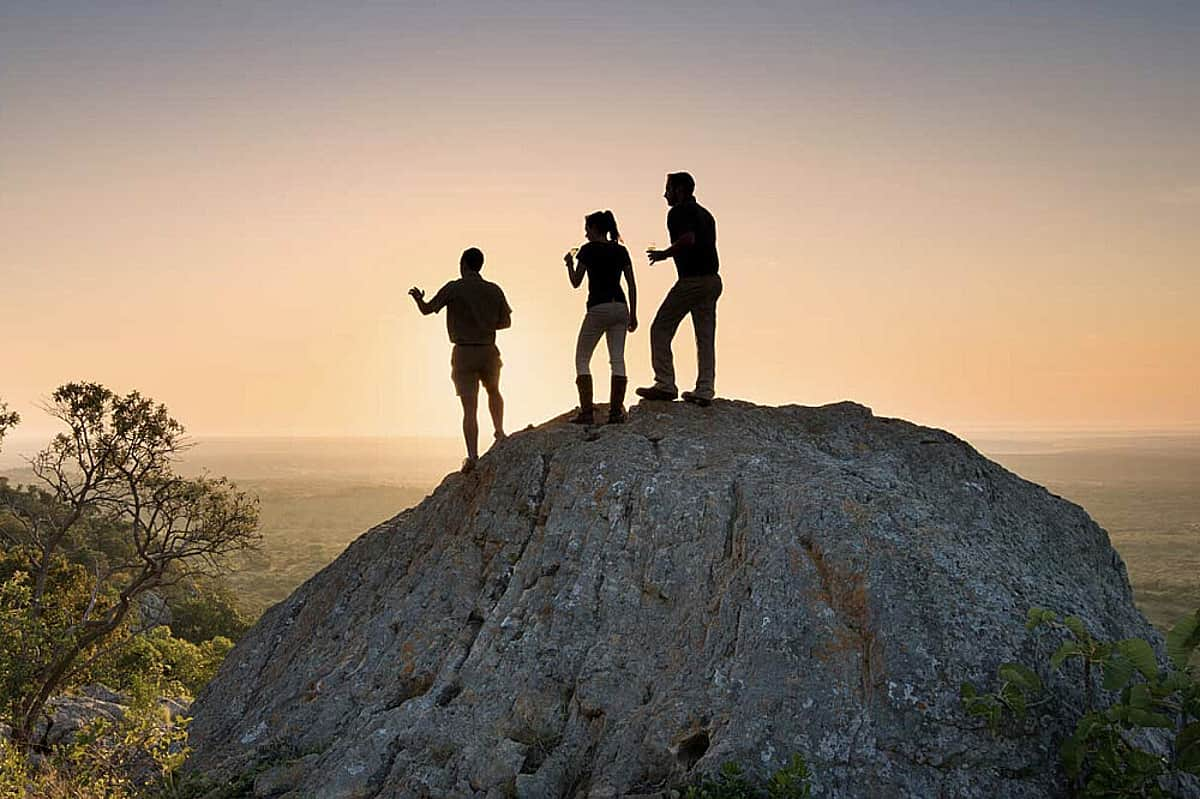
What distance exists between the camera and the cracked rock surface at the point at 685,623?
22.1 feet

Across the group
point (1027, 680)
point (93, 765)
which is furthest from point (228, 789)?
point (1027, 680)

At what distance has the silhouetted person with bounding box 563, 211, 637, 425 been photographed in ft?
35.7

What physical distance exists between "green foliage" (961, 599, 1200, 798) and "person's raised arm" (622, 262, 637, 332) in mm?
6044

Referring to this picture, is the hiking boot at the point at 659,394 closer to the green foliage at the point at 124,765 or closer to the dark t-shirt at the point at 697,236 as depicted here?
the dark t-shirt at the point at 697,236

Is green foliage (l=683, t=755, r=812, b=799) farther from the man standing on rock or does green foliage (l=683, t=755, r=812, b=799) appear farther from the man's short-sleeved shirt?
the man's short-sleeved shirt

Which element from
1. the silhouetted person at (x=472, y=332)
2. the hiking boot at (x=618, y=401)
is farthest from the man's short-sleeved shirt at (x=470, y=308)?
the hiking boot at (x=618, y=401)

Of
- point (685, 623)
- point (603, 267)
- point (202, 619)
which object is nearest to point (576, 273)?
point (603, 267)

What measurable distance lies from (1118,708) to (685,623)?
3512 mm

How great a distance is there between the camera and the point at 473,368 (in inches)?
465

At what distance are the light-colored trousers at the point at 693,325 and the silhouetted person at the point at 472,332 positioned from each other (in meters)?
2.26

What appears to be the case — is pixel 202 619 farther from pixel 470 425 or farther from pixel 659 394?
pixel 659 394

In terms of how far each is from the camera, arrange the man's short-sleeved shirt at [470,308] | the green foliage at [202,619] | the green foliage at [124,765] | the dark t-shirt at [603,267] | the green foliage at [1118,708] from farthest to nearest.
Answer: the green foliage at [202,619] < the man's short-sleeved shirt at [470,308] < the dark t-shirt at [603,267] < the green foliage at [124,765] < the green foliage at [1118,708]

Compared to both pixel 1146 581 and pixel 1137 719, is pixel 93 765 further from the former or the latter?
pixel 1146 581

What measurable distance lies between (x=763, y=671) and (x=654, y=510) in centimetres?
239
